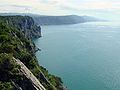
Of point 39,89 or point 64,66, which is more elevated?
point 39,89

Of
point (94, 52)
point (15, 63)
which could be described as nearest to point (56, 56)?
point (94, 52)

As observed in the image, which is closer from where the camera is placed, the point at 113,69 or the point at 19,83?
the point at 19,83

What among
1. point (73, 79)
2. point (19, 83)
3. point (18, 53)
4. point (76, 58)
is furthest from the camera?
point (76, 58)

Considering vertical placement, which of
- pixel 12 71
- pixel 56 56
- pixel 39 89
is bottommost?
pixel 56 56

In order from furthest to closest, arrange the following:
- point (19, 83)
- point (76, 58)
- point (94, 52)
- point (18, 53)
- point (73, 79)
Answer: point (94, 52)
point (76, 58)
point (73, 79)
point (18, 53)
point (19, 83)

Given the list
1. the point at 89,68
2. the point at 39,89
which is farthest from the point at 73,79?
the point at 39,89

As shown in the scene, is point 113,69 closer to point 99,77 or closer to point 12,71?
point 99,77

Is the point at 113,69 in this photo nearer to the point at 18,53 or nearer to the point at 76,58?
the point at 76,58

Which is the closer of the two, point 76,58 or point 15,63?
point 15,63

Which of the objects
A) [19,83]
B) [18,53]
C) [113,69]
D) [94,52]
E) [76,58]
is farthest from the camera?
[94,52]
